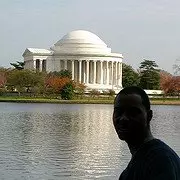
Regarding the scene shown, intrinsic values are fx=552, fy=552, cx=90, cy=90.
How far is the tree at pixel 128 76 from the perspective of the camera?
13988 cm

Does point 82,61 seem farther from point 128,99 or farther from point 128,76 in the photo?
point 128,99

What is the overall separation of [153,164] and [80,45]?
480ft

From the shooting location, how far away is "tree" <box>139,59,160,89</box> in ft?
436

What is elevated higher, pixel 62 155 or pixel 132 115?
pixel 132 115

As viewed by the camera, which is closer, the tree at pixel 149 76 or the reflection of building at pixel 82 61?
the tree at pixel 149 76

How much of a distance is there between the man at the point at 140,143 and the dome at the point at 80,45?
469ft

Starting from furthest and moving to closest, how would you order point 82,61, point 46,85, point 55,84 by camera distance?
point 82,61, point 46,85, point 55,84

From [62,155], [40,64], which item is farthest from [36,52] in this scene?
[62,155]

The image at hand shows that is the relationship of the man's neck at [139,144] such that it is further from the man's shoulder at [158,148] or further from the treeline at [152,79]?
the treeline at [152,79]

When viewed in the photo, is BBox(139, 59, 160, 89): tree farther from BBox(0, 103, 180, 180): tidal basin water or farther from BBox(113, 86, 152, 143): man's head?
BBox(113, 86, 152, 143): man's head

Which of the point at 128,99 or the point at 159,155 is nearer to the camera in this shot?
the point at 159,155

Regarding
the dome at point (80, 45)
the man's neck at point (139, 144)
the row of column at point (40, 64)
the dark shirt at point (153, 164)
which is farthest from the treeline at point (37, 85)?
the dark shirt at point (153, 164)

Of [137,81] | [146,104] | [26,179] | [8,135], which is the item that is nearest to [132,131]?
[146,104]

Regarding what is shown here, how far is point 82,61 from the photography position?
148 m
